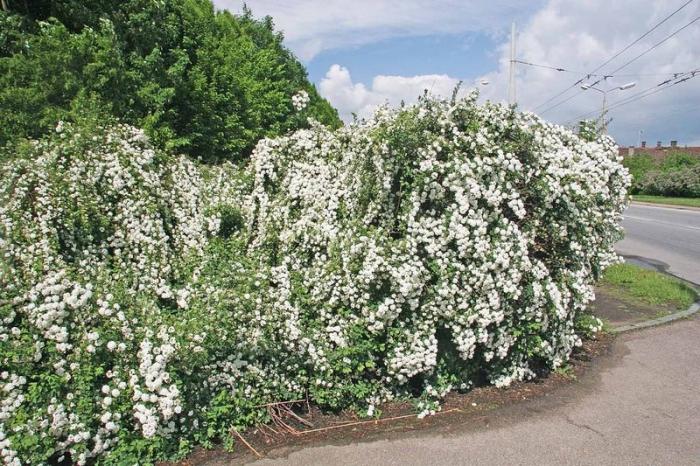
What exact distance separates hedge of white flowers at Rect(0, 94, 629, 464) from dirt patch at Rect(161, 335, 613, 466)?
4.8 inches

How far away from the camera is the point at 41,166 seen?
5.14m

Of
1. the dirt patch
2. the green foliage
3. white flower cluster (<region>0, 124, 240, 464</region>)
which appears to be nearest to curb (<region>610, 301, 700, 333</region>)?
the dirt patch

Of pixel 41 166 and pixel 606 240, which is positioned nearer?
pixel 41 166

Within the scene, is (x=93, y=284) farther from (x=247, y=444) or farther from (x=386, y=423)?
(x=386, y=423)

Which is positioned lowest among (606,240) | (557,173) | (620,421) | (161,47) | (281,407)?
(620,421)

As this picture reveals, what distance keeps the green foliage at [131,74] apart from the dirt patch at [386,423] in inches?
158

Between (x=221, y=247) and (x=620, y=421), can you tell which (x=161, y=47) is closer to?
(x=221, y=247)

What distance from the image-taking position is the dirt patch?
13.6ft

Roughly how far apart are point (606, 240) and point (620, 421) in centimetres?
244

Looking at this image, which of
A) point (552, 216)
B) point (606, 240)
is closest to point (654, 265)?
point (606, 240)

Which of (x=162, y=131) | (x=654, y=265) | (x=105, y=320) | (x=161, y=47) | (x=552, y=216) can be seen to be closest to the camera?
(x=105, y=320)

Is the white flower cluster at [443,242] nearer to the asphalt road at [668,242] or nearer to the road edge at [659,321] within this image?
the road edge at [659,321]

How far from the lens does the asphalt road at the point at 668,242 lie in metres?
11.5

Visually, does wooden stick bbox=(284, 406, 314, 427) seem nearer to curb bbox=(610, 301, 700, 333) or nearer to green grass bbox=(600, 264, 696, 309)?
curb bbox=(610, 301, 700, 333)
